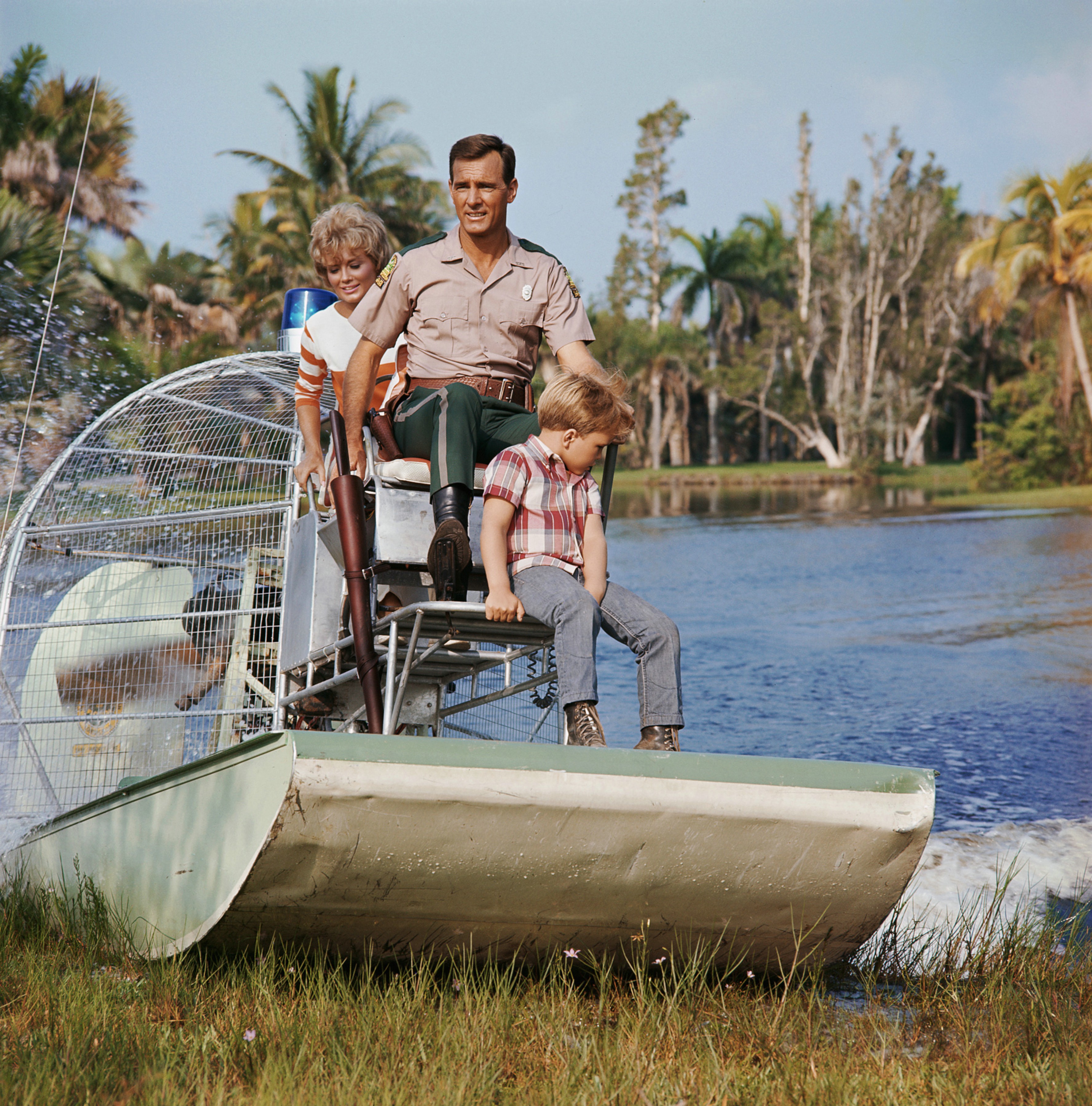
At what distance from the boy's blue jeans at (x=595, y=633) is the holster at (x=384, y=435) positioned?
813 mm

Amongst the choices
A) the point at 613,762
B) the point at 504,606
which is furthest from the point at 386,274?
the point at 613,762

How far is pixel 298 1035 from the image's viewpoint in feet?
8.95

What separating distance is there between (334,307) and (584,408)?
1805 mm

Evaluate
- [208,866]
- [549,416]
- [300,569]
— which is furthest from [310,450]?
[208,866]

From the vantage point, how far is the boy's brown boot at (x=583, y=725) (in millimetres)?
3059

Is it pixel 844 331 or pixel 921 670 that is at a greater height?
pixel 844 331

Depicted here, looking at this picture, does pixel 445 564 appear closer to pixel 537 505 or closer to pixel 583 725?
pixel 537 505

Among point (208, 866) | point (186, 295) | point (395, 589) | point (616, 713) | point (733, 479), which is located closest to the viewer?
point (208, 866)

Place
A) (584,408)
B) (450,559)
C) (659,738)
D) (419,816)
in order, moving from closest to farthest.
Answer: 1. (419,816)
2. (659,738)
3. (450,559)
4. (584,408)

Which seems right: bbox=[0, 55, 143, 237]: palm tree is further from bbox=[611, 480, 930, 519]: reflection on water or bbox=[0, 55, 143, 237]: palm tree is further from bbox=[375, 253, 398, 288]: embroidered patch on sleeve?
bbox=[375, 253, 398, 288]: embroidered patch on sleeve

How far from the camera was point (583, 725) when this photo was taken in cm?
309

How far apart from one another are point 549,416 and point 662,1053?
5.99 feet

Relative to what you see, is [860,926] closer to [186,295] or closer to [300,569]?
[300,569]

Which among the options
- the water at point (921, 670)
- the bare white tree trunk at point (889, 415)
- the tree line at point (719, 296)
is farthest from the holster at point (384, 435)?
the bare white tree trunk at point (889, 415)
